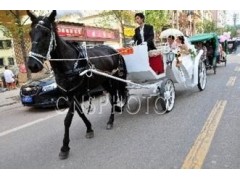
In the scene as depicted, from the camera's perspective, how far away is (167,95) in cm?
762

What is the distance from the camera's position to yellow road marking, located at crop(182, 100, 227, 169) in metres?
4.40

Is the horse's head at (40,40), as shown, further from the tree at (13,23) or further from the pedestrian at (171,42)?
the tree at (13,23)

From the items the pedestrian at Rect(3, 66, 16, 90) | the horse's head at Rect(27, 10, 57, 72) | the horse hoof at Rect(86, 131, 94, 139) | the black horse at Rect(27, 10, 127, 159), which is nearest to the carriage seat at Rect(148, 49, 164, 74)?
the black horse at Rect(27, 10, 127, 159)

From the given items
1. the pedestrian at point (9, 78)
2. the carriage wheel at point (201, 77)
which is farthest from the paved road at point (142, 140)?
the pedestrian at point (9, 78)

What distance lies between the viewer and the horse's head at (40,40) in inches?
189

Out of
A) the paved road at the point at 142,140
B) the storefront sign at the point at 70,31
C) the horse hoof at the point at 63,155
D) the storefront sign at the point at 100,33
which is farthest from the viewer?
the storefront sign at the point at 100,33

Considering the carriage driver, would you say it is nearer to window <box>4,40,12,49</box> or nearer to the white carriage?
the white carriage

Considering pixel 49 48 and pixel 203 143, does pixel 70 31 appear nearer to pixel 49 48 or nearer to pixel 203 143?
pixel 49 48

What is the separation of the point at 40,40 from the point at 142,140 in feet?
7.82

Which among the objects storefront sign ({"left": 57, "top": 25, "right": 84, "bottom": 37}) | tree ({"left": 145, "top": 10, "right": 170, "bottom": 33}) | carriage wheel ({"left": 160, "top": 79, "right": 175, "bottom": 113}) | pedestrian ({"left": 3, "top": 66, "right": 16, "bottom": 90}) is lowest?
pedestrian ({"left": 3, "top": 66, "right": 16, "bottom": 90})

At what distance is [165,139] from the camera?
219 inches

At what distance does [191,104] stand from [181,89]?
8.15ft

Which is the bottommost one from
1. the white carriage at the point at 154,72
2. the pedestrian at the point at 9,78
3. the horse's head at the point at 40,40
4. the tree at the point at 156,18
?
A: the pedestrian at the point at 9,78

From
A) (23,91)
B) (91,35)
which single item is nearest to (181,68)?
(23,91)
